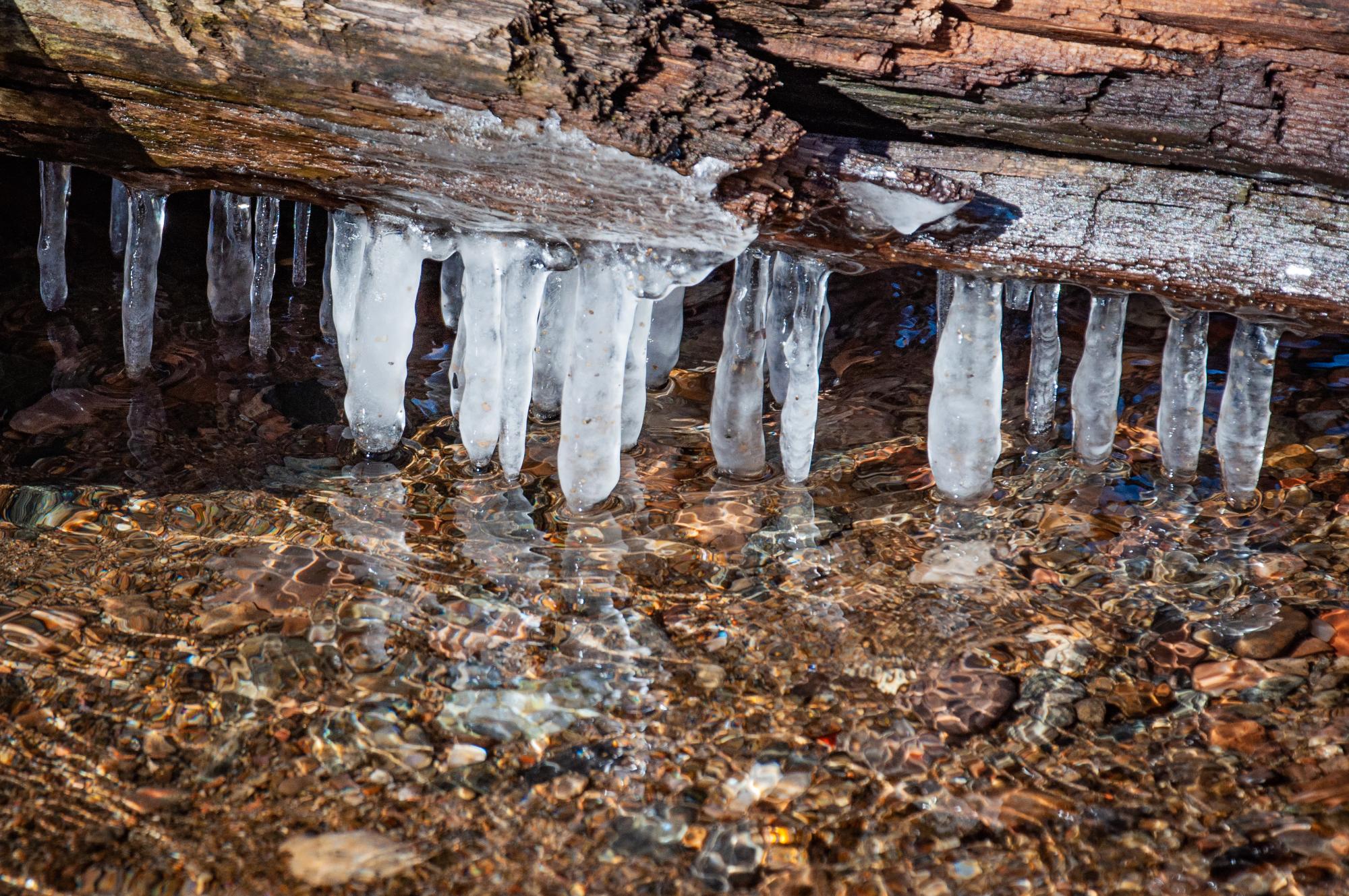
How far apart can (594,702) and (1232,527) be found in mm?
1717

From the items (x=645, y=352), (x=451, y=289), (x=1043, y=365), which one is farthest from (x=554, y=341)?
(x=1043, y=365)

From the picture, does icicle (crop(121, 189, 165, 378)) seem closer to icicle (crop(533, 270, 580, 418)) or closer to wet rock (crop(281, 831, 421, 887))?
icicle (crop(533, 270, 580, 418))

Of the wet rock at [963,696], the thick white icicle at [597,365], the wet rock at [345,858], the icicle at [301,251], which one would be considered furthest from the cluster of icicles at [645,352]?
the wet rock at [345,858]

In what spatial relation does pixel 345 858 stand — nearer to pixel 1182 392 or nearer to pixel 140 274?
pixel 140 274

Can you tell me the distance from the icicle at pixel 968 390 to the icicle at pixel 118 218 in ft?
8.51

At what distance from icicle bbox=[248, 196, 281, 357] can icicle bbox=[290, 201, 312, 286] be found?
29 centimetres

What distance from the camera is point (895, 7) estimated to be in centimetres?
213

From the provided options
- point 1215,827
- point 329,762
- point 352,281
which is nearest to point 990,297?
point 1215,827

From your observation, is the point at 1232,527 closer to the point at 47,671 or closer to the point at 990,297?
the point at 990,297

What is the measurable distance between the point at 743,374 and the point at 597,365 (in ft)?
1.52

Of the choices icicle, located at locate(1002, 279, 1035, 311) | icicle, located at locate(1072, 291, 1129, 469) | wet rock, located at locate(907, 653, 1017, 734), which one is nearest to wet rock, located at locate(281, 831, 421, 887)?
wet rock, located at locate(907, 653, 1017, 734)

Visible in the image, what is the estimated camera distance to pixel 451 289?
12.3 ft

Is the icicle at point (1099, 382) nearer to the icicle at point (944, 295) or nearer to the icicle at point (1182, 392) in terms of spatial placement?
the icicle at point (1182, 392)

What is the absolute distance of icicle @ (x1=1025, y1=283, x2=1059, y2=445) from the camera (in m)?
2.84
